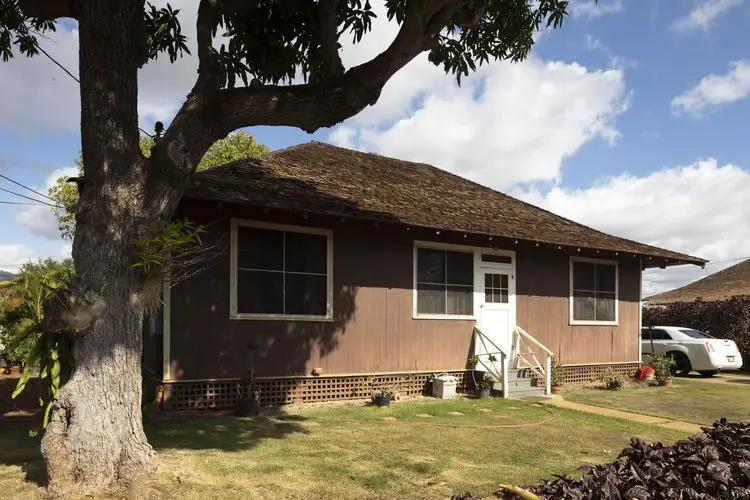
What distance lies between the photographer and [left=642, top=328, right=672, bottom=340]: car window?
17.5 metres

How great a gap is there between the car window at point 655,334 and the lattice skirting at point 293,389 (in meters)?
8.46

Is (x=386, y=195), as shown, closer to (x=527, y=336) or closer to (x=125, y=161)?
(x=527, y=336)

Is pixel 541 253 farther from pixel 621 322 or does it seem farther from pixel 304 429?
pixel 304 429

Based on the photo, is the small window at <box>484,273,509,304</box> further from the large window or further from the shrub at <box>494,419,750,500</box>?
the shrub at <box>494,419,750,500</box>

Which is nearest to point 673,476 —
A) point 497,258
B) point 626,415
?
point 626,415

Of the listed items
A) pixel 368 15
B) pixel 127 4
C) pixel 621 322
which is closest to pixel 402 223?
pixel 368 15

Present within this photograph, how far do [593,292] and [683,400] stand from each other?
11.0 ft

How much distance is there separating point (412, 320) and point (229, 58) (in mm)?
6070

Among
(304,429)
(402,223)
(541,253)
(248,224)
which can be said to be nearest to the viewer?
(304,429)

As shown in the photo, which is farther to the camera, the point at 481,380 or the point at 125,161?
the point at 481,380

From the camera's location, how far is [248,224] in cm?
961

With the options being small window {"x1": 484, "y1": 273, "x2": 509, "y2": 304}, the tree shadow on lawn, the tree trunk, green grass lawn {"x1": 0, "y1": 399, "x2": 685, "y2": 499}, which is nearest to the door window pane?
small window {"x1": 484, "y1": 273, "x2": 509, "y2": 304}

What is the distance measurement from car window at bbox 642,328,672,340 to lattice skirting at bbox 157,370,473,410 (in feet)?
27.8

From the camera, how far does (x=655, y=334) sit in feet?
58.4
